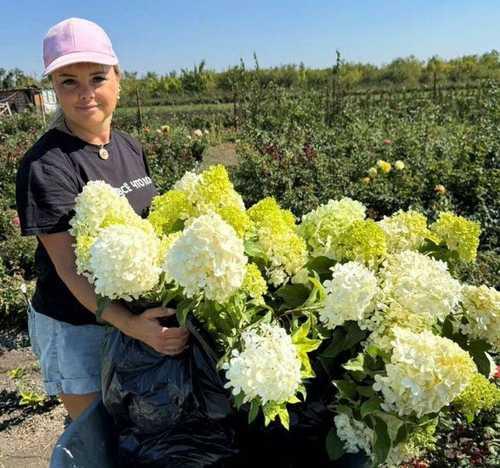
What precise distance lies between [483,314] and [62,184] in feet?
3.35

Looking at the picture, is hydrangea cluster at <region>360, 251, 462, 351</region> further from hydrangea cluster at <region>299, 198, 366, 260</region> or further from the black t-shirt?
the black t-shirt

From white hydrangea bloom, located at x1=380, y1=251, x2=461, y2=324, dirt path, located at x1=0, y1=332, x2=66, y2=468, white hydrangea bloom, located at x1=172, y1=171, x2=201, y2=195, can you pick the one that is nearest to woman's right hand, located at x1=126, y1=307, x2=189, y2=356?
white hydrangea bloom, located at x1=172, y1=171, x2=201, y2=195

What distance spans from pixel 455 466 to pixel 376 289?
3.97 ft

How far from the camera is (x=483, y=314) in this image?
42.1 inches

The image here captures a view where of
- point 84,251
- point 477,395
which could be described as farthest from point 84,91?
point 477,395

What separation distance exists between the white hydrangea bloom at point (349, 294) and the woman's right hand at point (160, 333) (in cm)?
29

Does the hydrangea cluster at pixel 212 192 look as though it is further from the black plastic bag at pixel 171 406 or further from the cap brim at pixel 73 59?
the cap brim at pixel 73 59

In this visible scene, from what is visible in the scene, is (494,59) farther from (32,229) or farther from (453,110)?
(32,229)

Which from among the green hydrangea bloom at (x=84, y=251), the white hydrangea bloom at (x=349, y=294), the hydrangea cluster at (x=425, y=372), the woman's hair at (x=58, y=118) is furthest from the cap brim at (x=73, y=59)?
the hydrangea cluster at (x=425, y=372)

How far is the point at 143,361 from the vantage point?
1186 mm

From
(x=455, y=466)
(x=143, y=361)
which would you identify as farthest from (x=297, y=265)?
(x=455, y=466)

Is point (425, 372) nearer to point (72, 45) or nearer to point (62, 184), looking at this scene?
point (62, 184)

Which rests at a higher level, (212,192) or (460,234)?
(212,192)

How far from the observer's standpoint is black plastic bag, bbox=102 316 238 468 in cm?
113
